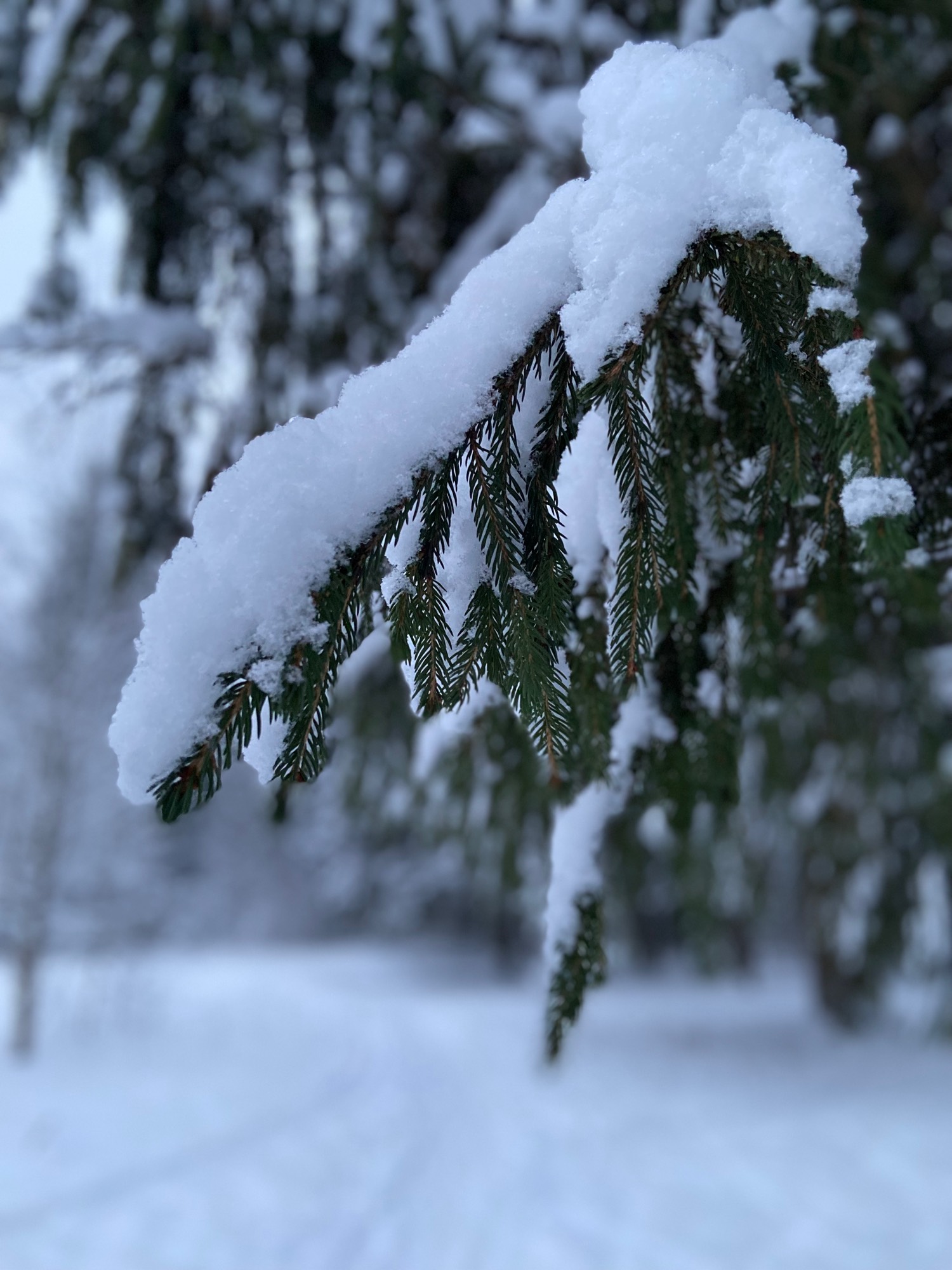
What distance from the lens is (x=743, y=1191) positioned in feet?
14.2

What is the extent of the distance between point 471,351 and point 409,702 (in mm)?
1708

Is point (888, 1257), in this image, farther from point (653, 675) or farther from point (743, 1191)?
point (653, 675)

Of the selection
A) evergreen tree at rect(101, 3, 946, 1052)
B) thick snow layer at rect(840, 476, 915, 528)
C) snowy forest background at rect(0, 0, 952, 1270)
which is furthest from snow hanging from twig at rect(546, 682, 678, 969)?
thick snow layer at rect(840, 476, 915, 528)

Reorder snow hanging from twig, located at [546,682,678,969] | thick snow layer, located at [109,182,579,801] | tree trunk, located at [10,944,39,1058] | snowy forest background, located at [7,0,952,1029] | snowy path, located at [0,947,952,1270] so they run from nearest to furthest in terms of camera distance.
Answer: thick snow layer, located at [109,182,579,801], snow hanging from twig, located at [546,682,678,969], snowy forest background, located at [7,0,952,1029], snowy path, located at [0,947,952,1270], tree trunk, located at [10,944,39,1058]

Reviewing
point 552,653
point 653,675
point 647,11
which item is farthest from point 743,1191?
point 647,11

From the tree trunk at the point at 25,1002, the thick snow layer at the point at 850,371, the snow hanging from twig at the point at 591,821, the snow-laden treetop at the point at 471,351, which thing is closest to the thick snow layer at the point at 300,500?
the snow-laden treetop at the point at 471,351

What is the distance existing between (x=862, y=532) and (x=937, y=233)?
14.0ft

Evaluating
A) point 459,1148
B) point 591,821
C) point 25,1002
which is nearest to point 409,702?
point 591,821

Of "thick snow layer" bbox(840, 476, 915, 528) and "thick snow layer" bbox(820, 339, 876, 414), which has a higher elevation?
"thick snow layer" bbox(820, 339, 876, 414)

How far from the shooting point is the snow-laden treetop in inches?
35.5

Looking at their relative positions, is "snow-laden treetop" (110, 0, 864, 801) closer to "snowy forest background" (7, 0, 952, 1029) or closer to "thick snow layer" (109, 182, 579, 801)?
"thick snow layer" (109, 182, 579, 801)

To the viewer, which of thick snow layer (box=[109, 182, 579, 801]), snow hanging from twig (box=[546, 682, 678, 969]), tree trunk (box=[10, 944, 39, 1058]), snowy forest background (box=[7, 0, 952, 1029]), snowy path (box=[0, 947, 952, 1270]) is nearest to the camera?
thick snow layer (box=[109, 182, 579, 801])

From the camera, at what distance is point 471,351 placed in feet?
3.34

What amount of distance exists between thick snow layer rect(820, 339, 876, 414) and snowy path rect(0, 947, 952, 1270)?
3.76 meters
